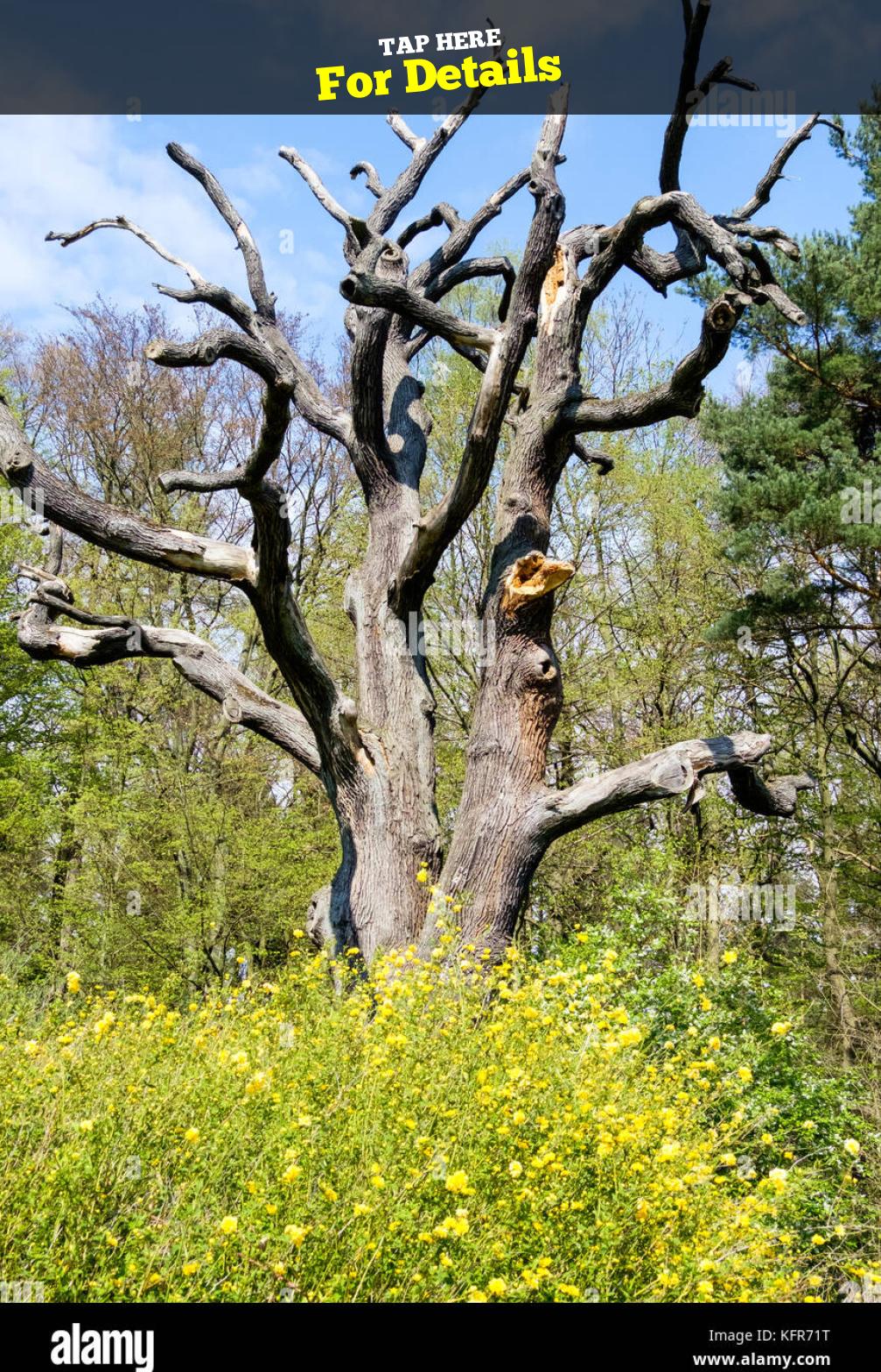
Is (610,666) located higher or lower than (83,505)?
higher

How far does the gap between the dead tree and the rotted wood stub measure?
0.01 meters

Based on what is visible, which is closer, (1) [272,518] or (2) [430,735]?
(1) [272,518]

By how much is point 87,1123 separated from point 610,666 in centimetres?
1248

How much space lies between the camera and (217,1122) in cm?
332

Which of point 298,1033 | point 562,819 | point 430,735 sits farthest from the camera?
point 430,735

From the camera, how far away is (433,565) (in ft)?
26.7

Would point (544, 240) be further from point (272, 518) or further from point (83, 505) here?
point (83, 505)

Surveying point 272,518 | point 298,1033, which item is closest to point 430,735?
point 272,518

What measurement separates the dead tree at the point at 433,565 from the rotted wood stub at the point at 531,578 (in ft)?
0.05

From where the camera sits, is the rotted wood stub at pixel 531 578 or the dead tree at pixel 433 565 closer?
the dead tree at pixel 433 565

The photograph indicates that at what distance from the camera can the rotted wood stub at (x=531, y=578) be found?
738 centimetres

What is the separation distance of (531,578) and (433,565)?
977 mm

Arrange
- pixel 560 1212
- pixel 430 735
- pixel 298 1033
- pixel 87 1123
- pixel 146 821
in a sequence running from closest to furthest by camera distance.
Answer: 1. pixel 87 1123
2. pixel 560 1212
3. pixel 298 1033
4. pixel 430 735
5. pixel 146 821

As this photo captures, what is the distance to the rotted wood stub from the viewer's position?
7.38 meters
